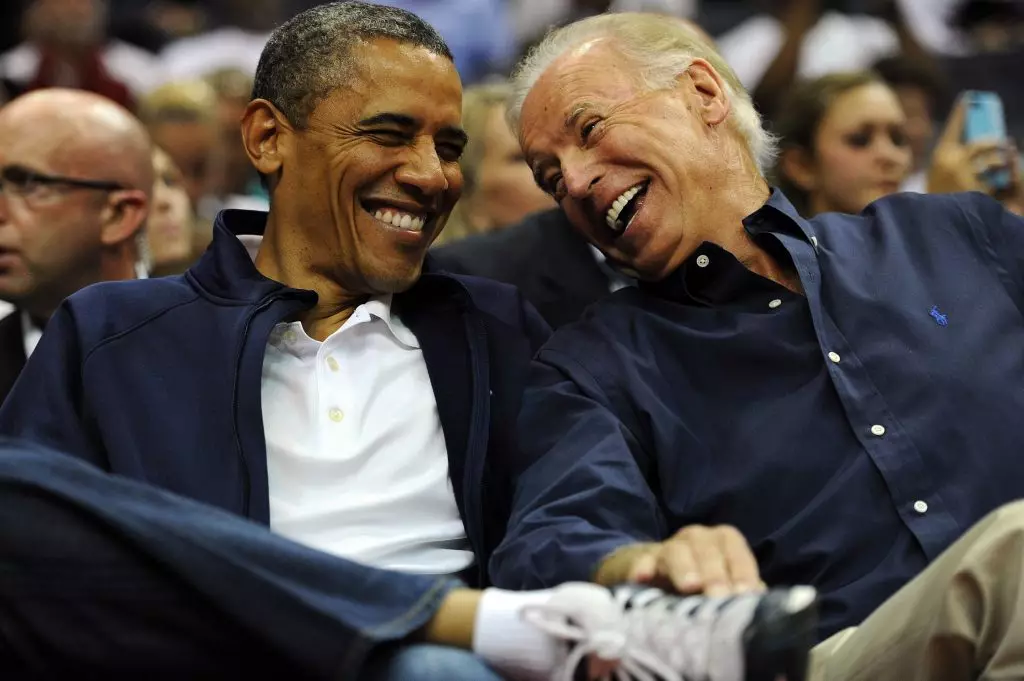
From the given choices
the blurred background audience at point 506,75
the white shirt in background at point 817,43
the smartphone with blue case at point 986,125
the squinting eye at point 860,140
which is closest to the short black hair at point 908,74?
the blurred background audience at point 506,75

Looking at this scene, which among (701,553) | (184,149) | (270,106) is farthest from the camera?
(184,149)

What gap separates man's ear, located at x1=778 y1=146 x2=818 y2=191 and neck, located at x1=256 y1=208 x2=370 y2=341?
164cm

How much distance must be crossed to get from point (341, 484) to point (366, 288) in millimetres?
345

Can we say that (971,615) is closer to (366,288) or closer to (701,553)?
(701,553)

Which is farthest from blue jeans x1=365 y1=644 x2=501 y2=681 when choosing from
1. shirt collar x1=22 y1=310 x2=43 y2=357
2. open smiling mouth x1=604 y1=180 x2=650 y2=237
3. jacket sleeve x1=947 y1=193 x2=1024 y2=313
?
shirt collar x1=22 y1=310 x2=43 y2=357

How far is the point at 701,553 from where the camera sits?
5.30 ft

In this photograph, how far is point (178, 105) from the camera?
4262mm

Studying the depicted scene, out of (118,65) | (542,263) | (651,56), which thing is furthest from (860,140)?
(118,65)

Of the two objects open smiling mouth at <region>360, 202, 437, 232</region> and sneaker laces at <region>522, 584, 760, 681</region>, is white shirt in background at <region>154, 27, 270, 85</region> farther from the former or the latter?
sneaker laces at <region>522, 584, 760, 681</region>

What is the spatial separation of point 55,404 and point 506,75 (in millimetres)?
2968

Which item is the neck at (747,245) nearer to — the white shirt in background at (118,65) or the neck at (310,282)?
the neck at (310,282)

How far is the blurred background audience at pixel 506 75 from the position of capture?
3.54 meters

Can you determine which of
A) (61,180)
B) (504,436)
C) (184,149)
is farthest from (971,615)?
(184,149)

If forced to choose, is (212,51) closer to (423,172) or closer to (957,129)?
(957,129)
